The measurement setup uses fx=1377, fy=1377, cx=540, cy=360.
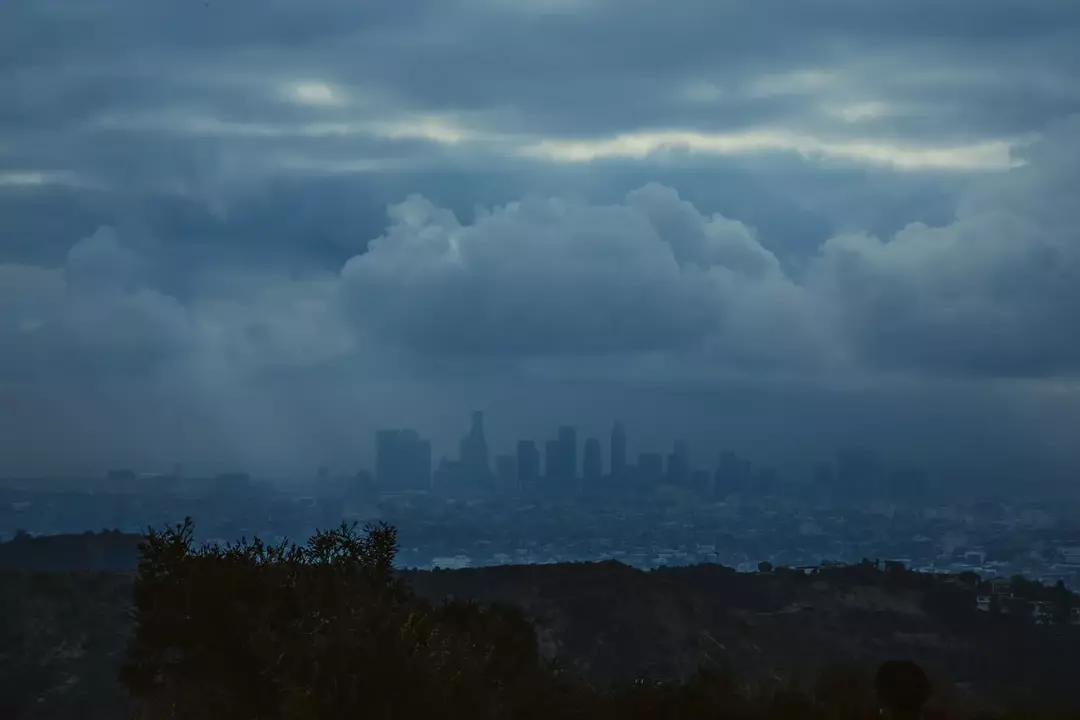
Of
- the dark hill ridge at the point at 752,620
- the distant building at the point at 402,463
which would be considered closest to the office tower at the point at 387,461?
the distant building at the point at 402,463

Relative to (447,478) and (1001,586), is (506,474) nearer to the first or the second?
(447,478)

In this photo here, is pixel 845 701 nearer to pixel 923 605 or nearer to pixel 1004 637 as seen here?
pixel 1004 637

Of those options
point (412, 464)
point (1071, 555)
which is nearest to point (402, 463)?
point (412, 464)

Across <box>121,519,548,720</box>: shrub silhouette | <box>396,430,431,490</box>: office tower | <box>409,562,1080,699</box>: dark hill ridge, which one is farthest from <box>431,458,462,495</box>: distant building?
<box>121,519,548,720</box>: shrub silhouette

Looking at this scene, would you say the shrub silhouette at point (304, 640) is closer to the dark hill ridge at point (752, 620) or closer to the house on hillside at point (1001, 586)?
the dark hill ridge at point (752, 620)

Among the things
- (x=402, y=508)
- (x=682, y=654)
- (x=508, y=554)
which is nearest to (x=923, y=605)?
(x=682, y=654)

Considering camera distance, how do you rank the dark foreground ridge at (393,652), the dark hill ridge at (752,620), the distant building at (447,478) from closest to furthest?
the dark foreground ridge at (393,652)
the dark hill ridge at (752,620)
the distant building at (447,478)
